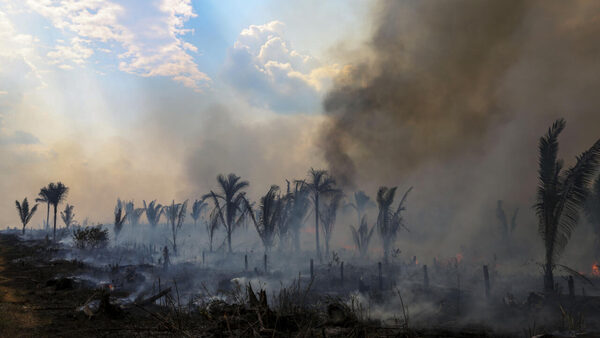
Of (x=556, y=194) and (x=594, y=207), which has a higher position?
(x=556, y=194)

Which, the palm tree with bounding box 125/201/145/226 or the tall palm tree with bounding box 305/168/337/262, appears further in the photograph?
the palm tree with bounding box 125/201/145/226

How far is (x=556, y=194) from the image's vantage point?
1530cm

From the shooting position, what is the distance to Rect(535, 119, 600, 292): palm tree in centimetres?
1445

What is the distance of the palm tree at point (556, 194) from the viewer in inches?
569

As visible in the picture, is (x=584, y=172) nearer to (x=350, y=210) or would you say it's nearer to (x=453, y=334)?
(x=453, y=334)

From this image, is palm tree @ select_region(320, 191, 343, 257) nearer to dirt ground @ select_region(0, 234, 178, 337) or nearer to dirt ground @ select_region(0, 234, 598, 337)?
dirt ground @ select_region(0, 234, 598, 337)

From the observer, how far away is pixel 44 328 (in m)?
10.5

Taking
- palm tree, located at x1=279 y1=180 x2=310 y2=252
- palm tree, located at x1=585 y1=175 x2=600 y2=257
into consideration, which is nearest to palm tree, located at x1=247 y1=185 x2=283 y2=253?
palm tree, located at x1=279 y1=180 x2=310 y2=252

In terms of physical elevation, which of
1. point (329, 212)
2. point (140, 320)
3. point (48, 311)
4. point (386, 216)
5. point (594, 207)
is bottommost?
point (140, 320)

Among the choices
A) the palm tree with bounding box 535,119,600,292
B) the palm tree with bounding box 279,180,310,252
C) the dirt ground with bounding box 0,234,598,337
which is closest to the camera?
the dirt ground with bounding box 0,234,598,337

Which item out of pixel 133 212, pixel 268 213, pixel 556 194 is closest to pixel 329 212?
pixel 268 213

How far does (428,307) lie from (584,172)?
10.1 meters

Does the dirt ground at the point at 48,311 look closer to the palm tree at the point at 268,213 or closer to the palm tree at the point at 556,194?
the palm tree at the point at 268,213

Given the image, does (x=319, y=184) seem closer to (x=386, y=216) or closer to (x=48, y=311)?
(x=386, y=216)
